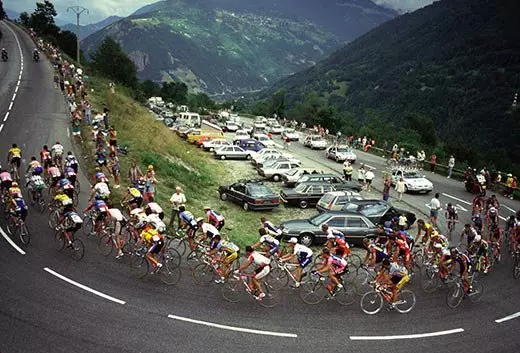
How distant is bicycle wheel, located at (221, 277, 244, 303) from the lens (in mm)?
12531

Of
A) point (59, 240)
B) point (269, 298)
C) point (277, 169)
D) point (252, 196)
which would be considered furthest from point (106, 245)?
point (277, 169)

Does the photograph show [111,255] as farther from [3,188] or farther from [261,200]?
[261,200]

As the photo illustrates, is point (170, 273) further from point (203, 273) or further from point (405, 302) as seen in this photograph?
point (405, 302)

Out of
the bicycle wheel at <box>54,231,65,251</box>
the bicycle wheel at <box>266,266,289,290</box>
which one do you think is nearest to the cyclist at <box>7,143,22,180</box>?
the bicycle wheel at <box>54,231,65,251</box>

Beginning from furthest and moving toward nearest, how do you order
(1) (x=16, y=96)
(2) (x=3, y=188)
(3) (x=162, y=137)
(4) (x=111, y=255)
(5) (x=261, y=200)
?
(1) (x=16, y=96) → (3) (x=162, y=137) → (5) (x=261, y=200) → (2) (x=3, y=188) → (4) (x=111, y=255)

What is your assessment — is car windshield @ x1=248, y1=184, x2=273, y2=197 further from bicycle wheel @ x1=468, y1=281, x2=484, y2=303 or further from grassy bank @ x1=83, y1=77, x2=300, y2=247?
bicycle wheel @ x1=468, y1=281, x2=484, y2=303

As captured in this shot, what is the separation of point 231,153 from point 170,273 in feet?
83.1

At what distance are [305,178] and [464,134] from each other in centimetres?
9878

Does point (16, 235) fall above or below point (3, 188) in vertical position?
below

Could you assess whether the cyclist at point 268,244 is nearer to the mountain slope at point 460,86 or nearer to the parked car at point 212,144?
the parked car at point 212,144

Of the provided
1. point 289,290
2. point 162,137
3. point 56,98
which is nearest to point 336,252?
point 289,290

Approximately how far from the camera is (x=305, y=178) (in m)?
27.5

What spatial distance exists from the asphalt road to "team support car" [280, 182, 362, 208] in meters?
11.1

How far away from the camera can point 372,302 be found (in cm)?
1280
